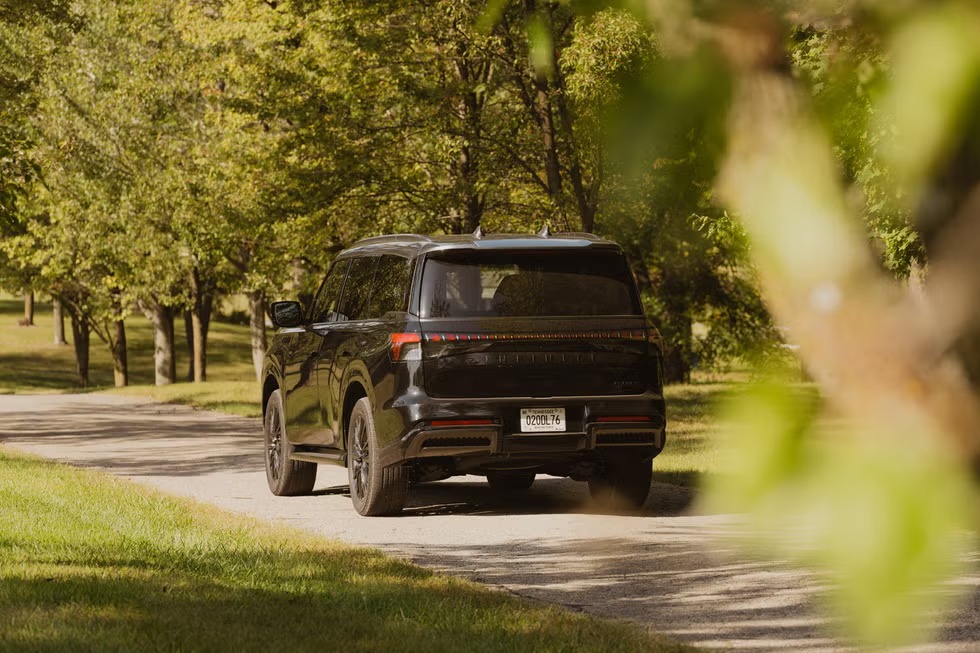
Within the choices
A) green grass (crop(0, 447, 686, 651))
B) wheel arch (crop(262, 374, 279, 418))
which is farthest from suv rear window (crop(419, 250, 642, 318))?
Result: wheel arch (crop(262, 374, 279, 418))

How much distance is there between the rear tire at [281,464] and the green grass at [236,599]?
2719mm

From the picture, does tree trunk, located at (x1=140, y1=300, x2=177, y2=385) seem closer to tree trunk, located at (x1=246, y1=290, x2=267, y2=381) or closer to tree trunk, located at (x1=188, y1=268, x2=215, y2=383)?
tree trunk, located at (x1=188, y1=268, x2=215, y2=383)

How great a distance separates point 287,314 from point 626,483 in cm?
317

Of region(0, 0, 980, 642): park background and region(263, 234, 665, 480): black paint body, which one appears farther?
region(263, 234, 665, 480): black paint body

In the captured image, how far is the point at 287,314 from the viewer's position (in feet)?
41.8

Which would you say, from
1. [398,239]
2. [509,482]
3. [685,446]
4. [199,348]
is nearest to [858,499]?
[398,239]

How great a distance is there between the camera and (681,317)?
114ft

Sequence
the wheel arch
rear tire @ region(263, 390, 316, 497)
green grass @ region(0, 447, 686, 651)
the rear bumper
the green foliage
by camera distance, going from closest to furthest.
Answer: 1. the green foliage
2. green grass @ region(0, 447, 686, 651)
3. the rear bumper
4. rear tire @ region(263, 390, 316, 497)
5. the wheel arch

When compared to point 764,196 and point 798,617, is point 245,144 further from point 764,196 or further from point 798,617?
point 764,196

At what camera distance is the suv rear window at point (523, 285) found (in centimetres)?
1082

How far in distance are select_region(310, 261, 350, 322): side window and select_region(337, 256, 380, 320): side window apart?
17cm

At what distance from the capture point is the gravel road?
709cm

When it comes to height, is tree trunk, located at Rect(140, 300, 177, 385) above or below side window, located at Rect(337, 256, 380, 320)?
below

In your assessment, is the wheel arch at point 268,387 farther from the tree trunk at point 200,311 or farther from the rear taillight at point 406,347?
the tree trunk at point 200,311
